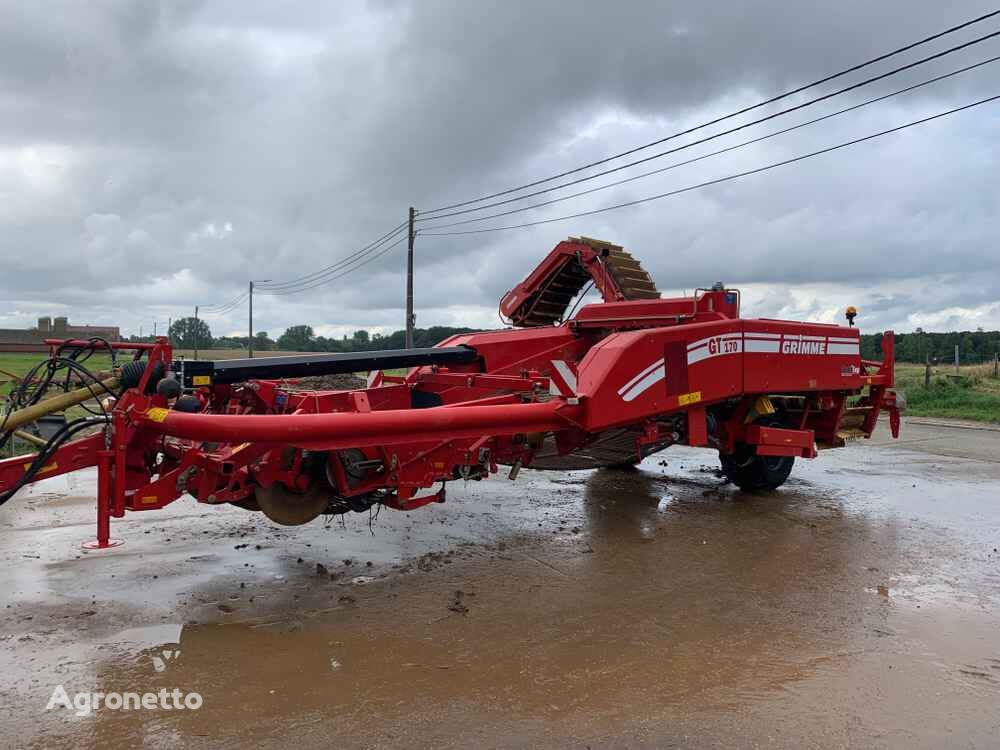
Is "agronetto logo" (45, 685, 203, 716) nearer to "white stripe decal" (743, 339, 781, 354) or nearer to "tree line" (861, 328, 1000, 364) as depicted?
"white stripe decal" (743, 339, 781, 354)

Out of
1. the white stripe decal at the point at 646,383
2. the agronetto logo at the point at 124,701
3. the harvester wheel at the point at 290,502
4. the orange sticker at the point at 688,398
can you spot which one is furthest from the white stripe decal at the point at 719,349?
the agronetto logo at the point at 124,701

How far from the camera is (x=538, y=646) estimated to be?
13.0ft

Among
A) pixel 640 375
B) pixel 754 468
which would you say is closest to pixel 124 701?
pixel 640 375

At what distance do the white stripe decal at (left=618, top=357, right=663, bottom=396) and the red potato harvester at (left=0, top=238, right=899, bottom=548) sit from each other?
0.01m

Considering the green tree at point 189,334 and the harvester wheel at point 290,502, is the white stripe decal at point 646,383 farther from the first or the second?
the green tree at point 189,334

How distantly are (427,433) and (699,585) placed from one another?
2.18m

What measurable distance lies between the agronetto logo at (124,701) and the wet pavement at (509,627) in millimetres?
40

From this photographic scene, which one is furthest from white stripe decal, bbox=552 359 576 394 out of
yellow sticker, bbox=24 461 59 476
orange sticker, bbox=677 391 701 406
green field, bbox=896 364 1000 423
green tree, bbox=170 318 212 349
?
green tree, bbox=170 318 212 349

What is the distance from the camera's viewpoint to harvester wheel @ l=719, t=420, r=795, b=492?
791cm

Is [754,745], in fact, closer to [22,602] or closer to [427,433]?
[427,433]

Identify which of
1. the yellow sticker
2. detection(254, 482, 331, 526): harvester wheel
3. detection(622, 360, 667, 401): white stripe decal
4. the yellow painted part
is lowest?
detection(254, 482, 331, 526): harvester wheel

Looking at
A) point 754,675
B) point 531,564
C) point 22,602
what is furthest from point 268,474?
point 754,675

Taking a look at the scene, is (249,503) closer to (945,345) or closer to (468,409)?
(468,409)

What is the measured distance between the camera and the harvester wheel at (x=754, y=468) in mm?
7906
